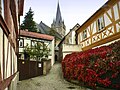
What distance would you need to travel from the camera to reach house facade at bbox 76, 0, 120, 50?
50.1 feet

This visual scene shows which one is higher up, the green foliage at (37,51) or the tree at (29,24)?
the tree at (29,24)

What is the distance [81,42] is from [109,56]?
1372 centimetres

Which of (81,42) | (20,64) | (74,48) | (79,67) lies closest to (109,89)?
(79,67)

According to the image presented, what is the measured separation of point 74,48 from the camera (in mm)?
27484

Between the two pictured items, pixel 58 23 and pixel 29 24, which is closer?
pixel 29 24

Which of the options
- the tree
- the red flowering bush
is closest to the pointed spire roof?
the tree

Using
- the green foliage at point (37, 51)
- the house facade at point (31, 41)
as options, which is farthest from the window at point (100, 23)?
the house facade at point (31, 41)

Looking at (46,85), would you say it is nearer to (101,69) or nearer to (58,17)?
(101,69)

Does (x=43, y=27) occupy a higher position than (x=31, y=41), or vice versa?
(x=43, y=27)

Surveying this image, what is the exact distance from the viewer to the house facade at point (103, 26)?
15281 mm

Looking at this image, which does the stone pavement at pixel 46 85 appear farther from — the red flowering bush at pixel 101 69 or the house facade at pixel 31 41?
the house facade at pixel 31 41

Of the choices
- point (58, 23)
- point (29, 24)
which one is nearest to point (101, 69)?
point (29, 24)

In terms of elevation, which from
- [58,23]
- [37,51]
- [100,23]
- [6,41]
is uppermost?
[58,23]

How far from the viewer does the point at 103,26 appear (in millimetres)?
17594
